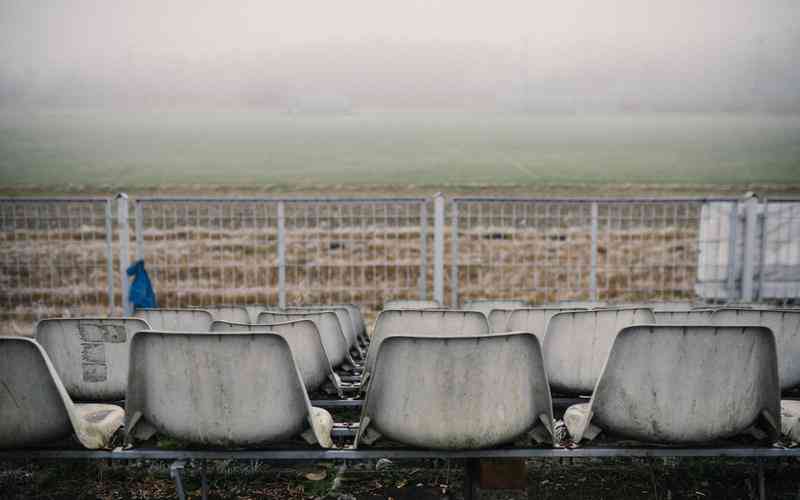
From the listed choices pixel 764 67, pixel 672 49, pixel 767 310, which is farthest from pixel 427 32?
pixel 767 310

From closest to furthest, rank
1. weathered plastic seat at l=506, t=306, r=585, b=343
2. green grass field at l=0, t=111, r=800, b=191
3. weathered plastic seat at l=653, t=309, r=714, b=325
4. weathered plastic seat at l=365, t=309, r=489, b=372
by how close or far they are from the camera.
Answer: weathered plastic seat at l=365, t=309, r=489, b=372 < weathered plastic seat at l=653, t=309, r=714, b=325 < weathered plastic seat at l=506, t=306, r=585, b=343 < green grass field at l=0, t=111, r=800, b=191

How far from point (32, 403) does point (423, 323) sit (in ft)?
4.96

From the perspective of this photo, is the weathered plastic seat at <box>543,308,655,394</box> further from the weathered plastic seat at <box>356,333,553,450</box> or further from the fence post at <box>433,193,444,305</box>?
the fence post at <box>433,193,444,305</box>

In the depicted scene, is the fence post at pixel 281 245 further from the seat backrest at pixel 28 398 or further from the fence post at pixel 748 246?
the fence post at pixel 748 246

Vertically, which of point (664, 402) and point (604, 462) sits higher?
point (664, 402)

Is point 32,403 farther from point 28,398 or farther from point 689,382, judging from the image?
point 689,382

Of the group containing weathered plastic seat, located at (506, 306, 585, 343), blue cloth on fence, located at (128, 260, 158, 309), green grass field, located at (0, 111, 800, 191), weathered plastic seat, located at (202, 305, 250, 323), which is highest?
green grass field, located at (0, 111, 800, 191)

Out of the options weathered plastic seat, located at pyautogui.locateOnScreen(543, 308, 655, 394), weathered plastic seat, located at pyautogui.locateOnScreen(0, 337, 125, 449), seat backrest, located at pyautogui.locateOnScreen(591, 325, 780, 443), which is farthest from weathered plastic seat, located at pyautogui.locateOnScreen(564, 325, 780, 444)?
weathered plastic seat, located at pyautogui.locateOnScreen(0, 337, 125, 449)

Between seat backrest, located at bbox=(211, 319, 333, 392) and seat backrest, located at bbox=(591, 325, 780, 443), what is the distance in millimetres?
1142

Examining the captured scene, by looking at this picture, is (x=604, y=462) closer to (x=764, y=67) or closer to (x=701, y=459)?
(x=701, y=459)

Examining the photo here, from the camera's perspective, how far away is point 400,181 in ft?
57.4

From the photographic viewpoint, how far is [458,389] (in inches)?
76.0

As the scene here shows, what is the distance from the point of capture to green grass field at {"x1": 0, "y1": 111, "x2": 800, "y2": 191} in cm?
1636

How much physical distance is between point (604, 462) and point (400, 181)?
14640 mm
